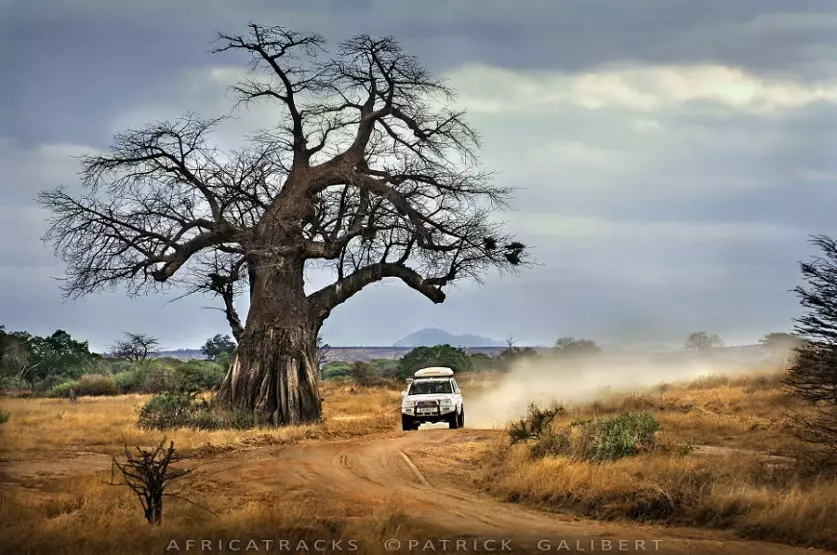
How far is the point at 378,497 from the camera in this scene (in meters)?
15.7

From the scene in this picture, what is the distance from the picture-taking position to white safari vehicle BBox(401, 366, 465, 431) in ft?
94.0

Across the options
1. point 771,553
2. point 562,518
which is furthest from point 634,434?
point 771,553

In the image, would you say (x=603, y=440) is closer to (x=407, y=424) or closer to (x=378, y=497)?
(x=378, y=497)

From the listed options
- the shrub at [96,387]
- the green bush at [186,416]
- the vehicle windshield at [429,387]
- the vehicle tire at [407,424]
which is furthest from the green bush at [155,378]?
the vehicle tire at [407,424]

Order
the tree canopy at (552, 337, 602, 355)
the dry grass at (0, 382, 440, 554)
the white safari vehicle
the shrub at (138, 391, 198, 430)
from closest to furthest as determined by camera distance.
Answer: the dry grass at (0, 382, 440, 554) < the shrub at (138, 391, 198, 430) < the white safari vehicle < the tree canopy at (552, 337, 602, 355)

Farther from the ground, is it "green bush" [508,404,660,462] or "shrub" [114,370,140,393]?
"shrub" [114,370,140,393]

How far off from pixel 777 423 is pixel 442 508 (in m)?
12.8

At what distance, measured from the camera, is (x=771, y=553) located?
36.3 ft

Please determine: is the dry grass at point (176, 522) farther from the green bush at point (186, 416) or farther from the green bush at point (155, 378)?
the green bush at point (155, 378)

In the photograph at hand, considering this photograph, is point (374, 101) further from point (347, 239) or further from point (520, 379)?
point (520, 379)

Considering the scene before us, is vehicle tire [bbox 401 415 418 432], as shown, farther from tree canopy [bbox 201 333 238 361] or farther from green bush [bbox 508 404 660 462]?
tree canopy [bbox 201 333 238 361]

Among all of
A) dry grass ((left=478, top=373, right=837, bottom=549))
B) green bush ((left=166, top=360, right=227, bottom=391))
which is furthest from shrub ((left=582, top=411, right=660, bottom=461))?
green bush ((left=166, top=360, right=227, bottom=391))

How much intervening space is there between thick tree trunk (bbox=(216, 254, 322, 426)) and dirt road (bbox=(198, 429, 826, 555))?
4423 millimetres

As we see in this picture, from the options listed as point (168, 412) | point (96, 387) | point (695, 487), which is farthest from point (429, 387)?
point (96, 387)
